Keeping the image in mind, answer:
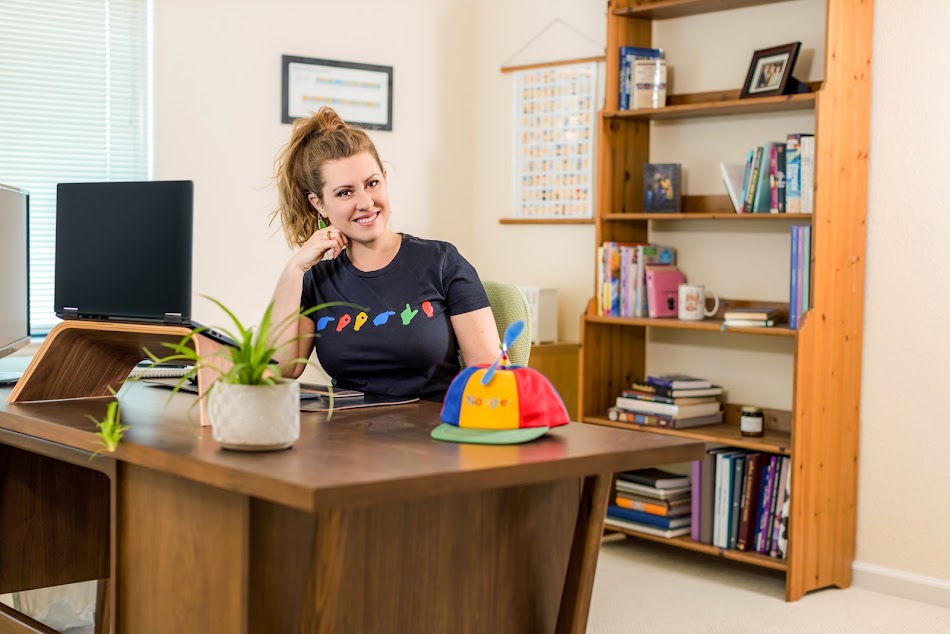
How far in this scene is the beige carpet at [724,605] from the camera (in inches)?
129

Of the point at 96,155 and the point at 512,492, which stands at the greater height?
the point at 96,155

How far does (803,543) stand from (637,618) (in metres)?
0.61

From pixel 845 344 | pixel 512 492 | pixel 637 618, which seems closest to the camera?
pixel 512 492

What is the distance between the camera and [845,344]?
363cm

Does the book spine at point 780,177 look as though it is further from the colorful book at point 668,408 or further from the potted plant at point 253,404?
the potted plant at point 253,404

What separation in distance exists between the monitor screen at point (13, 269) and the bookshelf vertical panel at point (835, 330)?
2232 millimetres

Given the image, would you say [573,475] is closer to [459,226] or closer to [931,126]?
[931,126]

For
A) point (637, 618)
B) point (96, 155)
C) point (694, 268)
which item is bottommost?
point (637, 618)

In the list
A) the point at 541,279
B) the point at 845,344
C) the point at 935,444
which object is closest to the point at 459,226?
the point at 541,279

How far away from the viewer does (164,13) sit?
402 centimetres

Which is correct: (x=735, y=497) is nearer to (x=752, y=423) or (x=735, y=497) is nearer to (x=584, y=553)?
(x=752, y=423)

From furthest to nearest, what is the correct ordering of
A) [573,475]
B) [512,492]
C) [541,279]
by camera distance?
[541,279]
[512,492]
[573,475]

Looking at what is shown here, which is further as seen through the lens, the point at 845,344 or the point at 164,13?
the point at 164,13

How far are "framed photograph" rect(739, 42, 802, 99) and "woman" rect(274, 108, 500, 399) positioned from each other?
161cm
